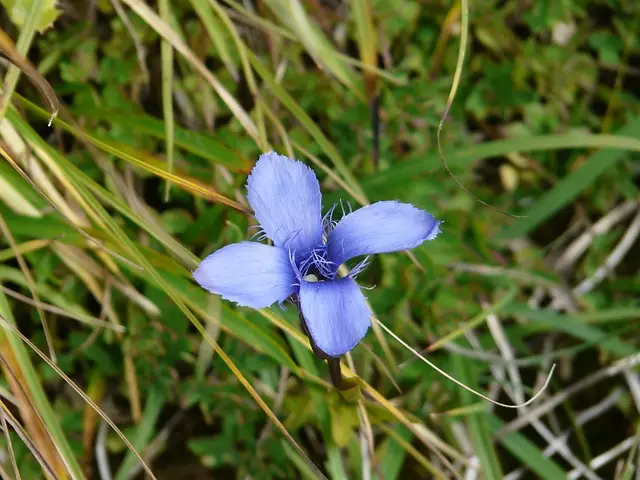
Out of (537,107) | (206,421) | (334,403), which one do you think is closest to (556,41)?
(537,107)

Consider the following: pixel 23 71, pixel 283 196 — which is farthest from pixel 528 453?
pixel 23 71

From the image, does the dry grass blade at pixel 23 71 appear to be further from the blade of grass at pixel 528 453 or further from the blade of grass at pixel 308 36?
the blade of grass at pixel 528 453

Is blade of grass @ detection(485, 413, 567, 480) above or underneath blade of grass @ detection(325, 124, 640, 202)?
underneath

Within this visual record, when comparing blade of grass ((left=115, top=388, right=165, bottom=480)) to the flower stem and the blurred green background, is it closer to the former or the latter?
the blurred green background

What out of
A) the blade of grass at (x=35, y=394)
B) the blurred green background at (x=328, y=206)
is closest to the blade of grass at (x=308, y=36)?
the blurred green background at (x=328, y=206)

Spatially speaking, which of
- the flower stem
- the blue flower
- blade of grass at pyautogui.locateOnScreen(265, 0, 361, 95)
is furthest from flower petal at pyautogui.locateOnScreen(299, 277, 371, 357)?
blade of grass at pyautogui.locateOnScreen(265, 0, 361, 95)

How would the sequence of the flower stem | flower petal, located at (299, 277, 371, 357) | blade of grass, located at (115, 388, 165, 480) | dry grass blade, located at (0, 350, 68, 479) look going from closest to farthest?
flower petal, located at (299, 277, 371, 357) → the flower stem → dry grass blade, located at (0, 350, 68, 479) → blade of grass, located at (115, 388, 165, 480)

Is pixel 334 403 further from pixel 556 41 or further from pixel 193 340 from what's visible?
pixel 556 41
